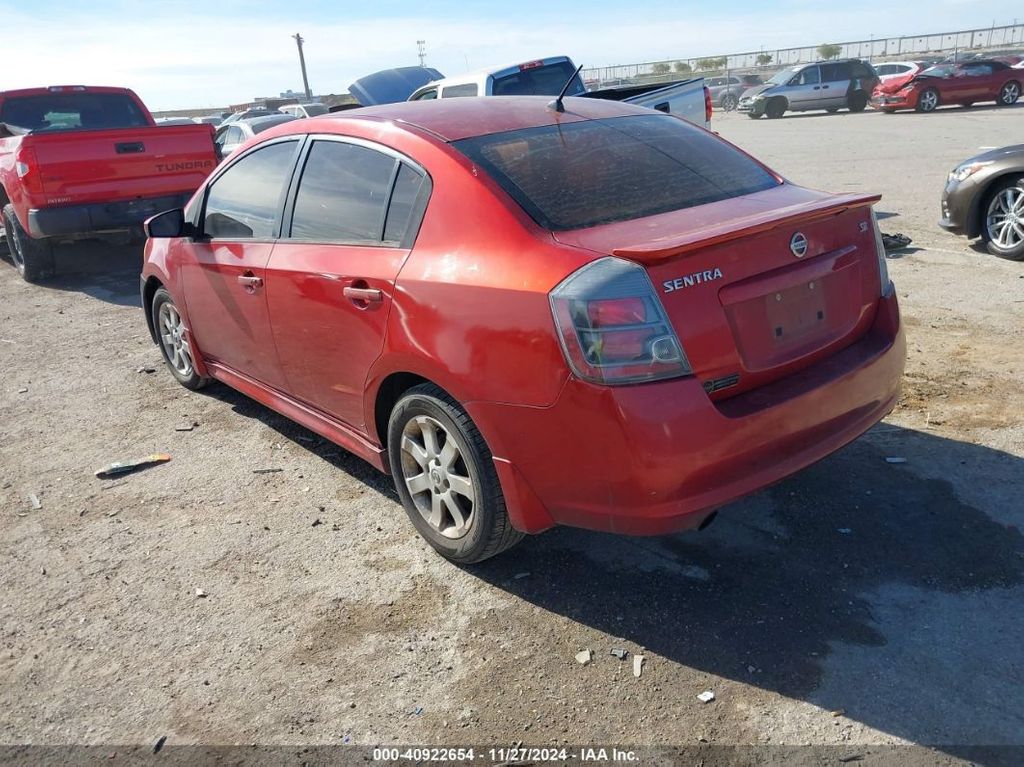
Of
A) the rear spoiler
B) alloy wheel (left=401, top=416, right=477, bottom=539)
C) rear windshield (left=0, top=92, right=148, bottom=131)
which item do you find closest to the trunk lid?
the rear spoiler

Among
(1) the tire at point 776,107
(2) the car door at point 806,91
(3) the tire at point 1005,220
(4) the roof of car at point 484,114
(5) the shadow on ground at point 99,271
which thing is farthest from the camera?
(1) the tire at point 776,107

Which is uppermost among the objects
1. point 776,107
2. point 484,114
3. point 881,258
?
point 484,114

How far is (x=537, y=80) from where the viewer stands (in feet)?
34.3

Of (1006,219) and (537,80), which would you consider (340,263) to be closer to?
(1006,219)

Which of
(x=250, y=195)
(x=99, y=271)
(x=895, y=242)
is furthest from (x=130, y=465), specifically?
(x=895, y=242)

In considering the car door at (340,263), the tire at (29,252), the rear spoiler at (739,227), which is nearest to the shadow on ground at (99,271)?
the tire at (29,252)

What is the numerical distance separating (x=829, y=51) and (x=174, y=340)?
60432mm

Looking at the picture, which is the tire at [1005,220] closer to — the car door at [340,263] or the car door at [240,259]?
the car door at [340,263]

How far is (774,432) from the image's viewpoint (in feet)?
9.35

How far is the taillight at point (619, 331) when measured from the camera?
8.66ft

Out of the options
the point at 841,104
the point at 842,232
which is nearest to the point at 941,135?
the point at 841,104

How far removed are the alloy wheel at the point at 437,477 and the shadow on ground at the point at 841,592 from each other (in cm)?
27

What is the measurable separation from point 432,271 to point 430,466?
0.81m

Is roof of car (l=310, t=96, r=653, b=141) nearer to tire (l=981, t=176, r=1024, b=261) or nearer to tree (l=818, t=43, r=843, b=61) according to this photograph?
tire (l=981, t=176, r=1024, b=261)
